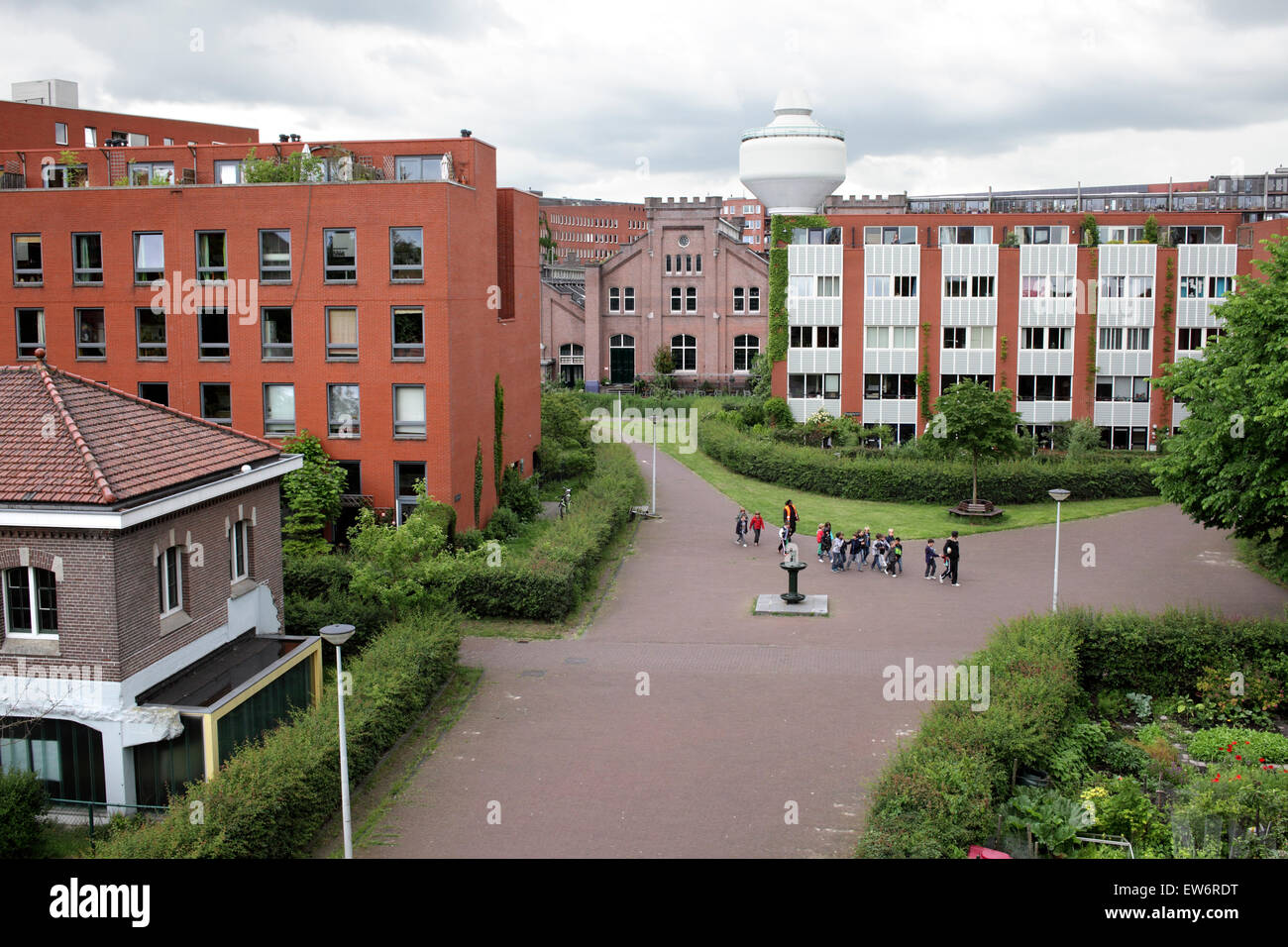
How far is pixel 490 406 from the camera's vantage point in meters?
37.5

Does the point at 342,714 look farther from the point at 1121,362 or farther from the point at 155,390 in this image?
the point at 1121,362

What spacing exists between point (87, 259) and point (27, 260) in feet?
6.79

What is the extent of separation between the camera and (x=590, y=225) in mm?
148250

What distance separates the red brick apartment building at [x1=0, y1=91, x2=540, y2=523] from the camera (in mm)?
32156

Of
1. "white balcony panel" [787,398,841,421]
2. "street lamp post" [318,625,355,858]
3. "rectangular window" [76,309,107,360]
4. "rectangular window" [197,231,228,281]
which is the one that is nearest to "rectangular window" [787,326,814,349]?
"white balcony panel" [787,398,841,421]

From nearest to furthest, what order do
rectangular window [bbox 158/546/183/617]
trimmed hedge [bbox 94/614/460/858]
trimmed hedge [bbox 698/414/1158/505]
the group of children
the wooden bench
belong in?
1. trimmed hedge [bbox 94/614/460/858]
2. rectangular window [bbox 158/546/183/617]
3. the group of children
4. the wooden bench
5. trimmed hedge [bbox 698/414/1158/505]

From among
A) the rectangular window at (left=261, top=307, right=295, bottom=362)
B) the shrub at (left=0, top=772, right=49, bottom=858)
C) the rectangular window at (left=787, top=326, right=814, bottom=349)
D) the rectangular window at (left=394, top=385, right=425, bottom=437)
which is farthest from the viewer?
the rectangular window at (left=787, top=326, right=814, bottom=349)

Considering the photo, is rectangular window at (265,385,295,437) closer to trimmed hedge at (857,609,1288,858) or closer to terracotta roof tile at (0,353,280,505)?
terracotta roof tile at (0,353,280,505)

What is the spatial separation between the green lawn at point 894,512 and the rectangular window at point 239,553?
71.5 ft

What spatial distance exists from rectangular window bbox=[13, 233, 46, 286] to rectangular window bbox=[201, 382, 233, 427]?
607 centimetres

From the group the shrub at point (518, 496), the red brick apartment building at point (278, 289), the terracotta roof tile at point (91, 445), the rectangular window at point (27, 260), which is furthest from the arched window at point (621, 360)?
the terracotta roof tile at point (91, 445)

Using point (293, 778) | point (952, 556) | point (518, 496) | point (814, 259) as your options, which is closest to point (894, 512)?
point (952, 556)

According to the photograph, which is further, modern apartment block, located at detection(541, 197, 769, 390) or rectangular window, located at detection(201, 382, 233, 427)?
modern apartment block, located at detection(541, 197, 769, 390)
